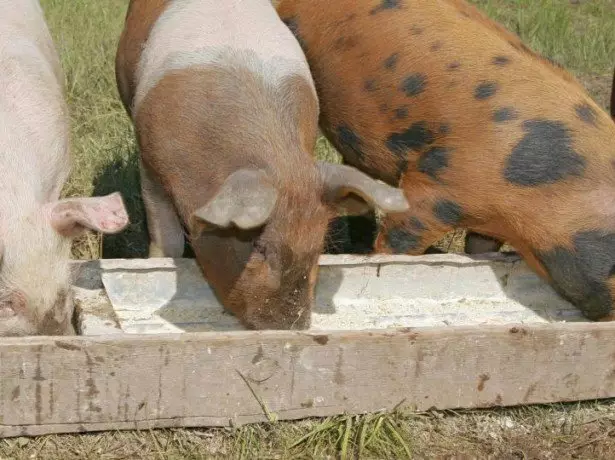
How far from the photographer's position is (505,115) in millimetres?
4871

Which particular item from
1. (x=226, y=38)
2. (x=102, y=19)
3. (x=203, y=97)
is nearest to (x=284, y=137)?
(x=203, y=97)

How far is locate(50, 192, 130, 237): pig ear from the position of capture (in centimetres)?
388

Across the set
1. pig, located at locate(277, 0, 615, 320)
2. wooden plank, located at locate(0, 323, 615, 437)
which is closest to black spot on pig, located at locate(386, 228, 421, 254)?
pig, located at locate(277, 0, 615, 320)

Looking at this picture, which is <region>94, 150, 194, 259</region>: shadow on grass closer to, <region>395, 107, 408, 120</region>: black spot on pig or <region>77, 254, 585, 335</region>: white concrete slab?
<region>77, 254, 585, 335</region>: white concrete slab

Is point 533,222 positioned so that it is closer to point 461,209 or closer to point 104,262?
point 461,209

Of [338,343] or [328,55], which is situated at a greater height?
[328,55]

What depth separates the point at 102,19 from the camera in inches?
341

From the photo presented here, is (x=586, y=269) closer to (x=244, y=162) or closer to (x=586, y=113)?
(x=586, y=113)

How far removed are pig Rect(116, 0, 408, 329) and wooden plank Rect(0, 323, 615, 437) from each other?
0.84 ft

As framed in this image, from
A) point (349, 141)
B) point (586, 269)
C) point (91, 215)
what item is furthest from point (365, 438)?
Answer: point (349, 141)

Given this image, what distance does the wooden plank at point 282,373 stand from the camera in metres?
3.84

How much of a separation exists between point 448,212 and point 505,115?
0.56 metres

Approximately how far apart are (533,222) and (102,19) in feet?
17.2

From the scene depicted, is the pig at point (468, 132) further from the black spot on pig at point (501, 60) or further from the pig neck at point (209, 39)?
the pig neck at point (209, 39)
